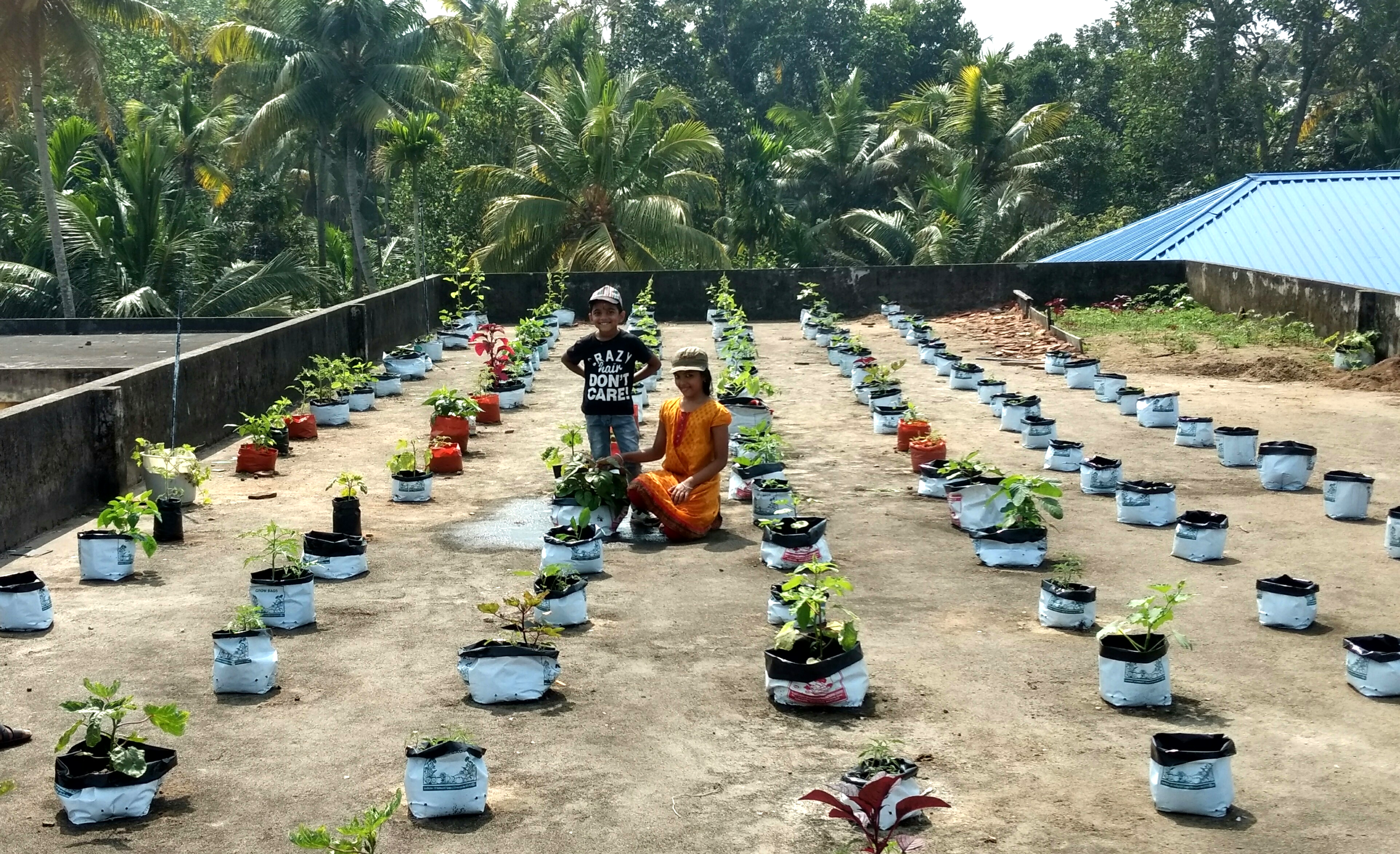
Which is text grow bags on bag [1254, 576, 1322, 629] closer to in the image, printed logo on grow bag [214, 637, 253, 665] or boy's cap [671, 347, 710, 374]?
boy's cap [671, 347, 710, 374]

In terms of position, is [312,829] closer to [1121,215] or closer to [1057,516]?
[1057,516]

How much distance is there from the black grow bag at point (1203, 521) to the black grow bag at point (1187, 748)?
368 cm

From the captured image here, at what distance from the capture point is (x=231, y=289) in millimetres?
29750

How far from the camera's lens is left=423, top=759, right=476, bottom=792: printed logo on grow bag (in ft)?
16.3

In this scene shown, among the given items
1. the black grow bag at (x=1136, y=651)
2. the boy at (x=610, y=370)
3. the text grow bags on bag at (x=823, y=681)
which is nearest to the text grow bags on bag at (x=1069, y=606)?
the black grow bag at (x=1136, y=651)

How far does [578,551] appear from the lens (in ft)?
27.1

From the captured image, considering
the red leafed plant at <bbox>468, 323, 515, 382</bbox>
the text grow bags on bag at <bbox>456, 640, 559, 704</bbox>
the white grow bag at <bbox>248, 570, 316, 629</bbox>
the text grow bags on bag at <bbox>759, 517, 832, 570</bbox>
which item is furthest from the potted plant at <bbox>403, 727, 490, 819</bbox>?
the red leafed plant at <bbox>468, 323, 515, 382</bbox>

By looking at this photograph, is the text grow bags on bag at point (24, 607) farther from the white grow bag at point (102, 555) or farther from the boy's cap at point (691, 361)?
the boy's cap at point (691, 361)

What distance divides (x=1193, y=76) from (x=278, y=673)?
122 ft

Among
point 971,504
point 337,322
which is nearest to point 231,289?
point 337,322

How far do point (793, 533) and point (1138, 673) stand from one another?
9.09 ft

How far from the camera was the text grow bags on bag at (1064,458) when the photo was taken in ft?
38.2

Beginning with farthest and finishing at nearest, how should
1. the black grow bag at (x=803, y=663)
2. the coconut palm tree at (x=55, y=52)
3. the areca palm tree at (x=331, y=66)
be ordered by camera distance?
the areca palm tree at (x=331, y=66), the coconut palm tree at (x=55, y=52), the black grow bag at (x=803, y=663)

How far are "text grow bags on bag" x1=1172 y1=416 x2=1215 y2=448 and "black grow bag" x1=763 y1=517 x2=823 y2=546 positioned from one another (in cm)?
509
